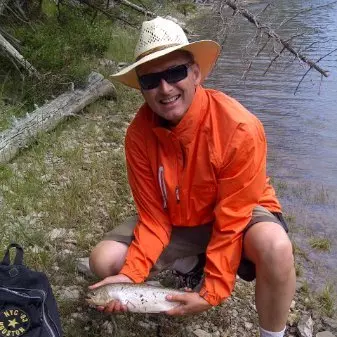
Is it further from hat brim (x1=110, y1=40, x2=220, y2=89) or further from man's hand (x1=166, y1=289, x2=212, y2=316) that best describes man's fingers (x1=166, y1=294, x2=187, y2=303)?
hat brim (x1=110, y1=40, x2=220, y2=89)

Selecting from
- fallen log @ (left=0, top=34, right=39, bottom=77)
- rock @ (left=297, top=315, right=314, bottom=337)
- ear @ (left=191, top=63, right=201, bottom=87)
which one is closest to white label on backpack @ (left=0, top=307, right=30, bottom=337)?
ear @ (left=191, top=63, right=201, bottom=87)

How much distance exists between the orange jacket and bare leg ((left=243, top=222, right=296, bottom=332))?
0.46ft

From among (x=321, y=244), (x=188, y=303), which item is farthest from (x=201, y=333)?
(x=321, y=244)

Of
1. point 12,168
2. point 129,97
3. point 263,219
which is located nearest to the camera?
point 263,219

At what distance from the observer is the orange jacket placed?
9.80 feet

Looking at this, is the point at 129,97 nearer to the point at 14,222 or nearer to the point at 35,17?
the point at 35,17

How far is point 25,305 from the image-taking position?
246cm

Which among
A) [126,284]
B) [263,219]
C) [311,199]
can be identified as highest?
[263,219]

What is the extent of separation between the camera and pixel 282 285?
2816 millimetres

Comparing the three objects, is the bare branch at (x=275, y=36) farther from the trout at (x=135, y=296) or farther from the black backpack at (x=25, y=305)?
the black backpack at (x=25, y=305)

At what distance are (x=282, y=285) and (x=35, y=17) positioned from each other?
→ 327 inches

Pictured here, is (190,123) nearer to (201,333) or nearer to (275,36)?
(201,333)

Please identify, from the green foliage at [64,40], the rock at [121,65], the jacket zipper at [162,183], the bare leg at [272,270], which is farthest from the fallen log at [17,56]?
the bare leg at [272,270]

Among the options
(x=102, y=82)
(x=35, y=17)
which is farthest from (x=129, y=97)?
Answer: (x=35, y=17)
